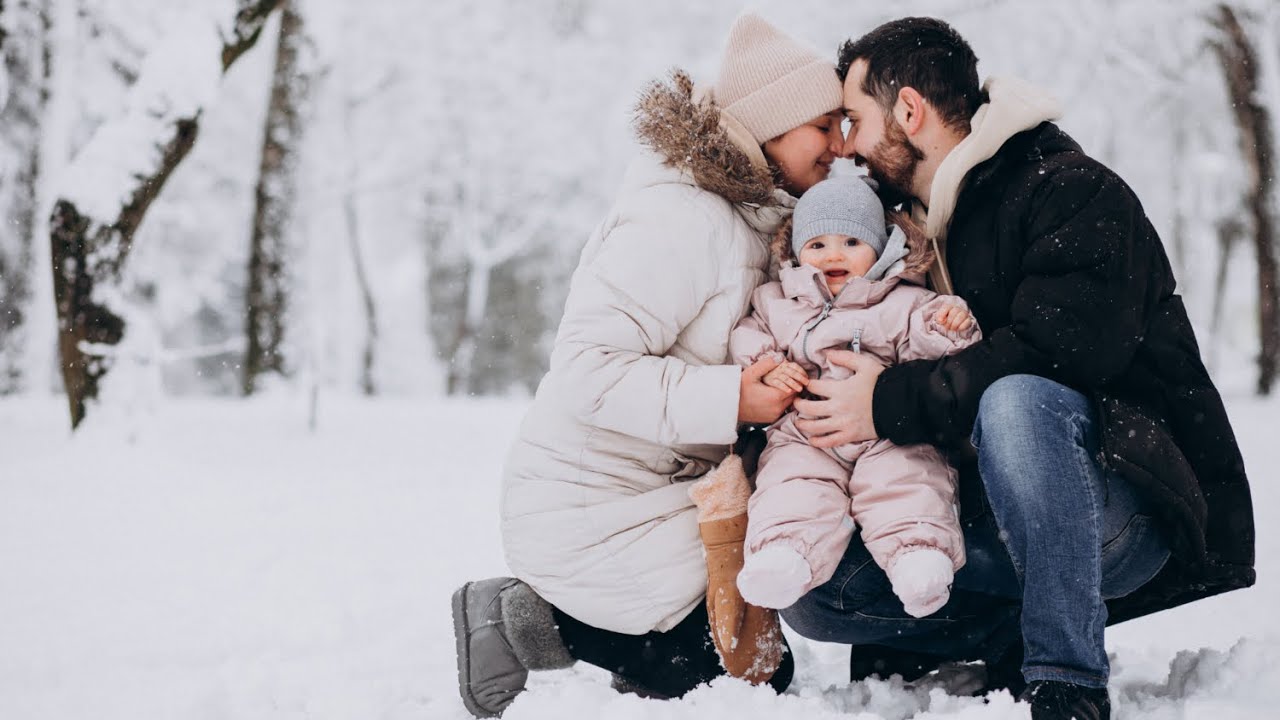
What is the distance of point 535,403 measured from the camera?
8.82 ft

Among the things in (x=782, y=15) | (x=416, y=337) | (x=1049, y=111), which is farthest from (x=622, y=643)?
(x=416, y=337)

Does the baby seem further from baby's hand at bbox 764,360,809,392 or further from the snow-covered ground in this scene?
the snow-covered ground

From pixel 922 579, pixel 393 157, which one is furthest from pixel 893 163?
pixel 393 157

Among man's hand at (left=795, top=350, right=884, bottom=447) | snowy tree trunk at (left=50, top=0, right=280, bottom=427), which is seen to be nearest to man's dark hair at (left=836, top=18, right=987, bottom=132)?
man's hand at (left=795, top=350, right=884, bottom=447)

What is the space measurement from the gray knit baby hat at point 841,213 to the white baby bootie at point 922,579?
87 cm

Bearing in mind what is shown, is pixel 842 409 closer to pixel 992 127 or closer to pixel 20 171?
pixel 992 127

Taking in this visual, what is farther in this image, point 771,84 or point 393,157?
point 393,157

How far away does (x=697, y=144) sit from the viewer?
2.59 meters

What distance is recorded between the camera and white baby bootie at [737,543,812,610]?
7.26ft

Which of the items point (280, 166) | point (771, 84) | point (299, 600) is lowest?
point (299, 600)

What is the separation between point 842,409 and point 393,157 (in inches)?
616

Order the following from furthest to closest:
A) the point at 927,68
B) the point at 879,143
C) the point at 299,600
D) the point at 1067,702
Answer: the point at 299,600 < the point at 879,143 < the point at 927,68 < the point at 1067,702

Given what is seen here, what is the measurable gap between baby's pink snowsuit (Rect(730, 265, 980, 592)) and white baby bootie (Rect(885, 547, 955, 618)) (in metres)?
0.04

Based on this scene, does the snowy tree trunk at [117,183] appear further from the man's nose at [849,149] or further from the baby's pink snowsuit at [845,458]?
the baby's pink snowsuit at [845,458]
